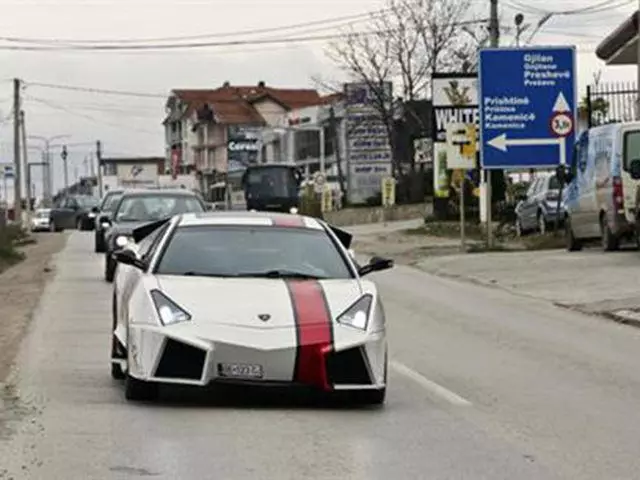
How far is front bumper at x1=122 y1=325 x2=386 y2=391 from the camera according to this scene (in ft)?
31.7

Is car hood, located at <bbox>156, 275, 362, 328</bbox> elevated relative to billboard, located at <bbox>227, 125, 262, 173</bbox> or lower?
lower

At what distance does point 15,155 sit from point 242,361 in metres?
68.4

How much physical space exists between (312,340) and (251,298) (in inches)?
22.7

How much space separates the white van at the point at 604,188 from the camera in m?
25.9

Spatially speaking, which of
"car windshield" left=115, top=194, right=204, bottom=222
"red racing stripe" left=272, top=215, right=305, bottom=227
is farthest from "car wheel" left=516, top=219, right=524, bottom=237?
"red racing stripe" left=272, top=215, right=305, bottom=227

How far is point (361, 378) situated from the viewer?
1005 cm

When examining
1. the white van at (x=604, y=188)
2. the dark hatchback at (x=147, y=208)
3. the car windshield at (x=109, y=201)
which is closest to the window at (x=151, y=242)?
the dark hatchback at (x=147, y=208)

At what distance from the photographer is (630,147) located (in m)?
25.9

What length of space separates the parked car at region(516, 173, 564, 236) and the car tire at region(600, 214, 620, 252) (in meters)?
4.63

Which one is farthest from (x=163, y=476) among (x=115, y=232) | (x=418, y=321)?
(x=115, y=232)

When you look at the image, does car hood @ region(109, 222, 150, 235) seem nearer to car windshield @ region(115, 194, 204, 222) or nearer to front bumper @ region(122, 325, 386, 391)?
car windshield @ region(115, 194, 204, 222)

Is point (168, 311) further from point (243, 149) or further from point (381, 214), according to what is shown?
point (243, 149)

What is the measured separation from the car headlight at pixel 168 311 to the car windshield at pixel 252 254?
0.67 meters

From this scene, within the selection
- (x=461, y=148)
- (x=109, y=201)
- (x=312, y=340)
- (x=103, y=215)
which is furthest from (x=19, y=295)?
(x=461, y=148)
